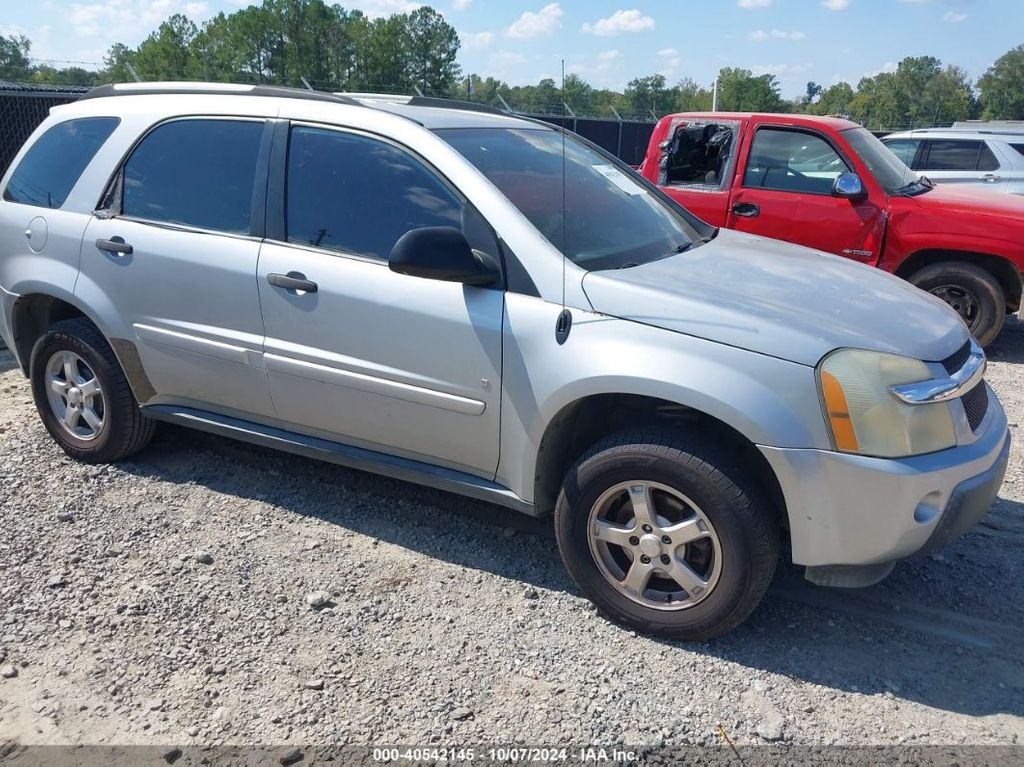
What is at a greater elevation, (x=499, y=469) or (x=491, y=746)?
(x=499, y=469)

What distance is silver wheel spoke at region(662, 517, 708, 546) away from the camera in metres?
2.97

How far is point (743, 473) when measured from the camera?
114 inches

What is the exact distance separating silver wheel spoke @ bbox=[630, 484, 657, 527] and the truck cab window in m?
5.09

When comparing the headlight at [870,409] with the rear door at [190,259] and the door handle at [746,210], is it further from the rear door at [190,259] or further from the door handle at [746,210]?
the door handle at [746,210]

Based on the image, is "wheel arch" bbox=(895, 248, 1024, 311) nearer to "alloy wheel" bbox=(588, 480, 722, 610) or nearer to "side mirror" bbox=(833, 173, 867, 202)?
"side mirror" bbox=(833, 173, 867, 202)

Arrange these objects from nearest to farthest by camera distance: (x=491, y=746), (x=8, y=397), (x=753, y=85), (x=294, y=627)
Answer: (x=491, y=746)
(x=294, y=627)
(x=8, y=397)
(x=753, y=85)

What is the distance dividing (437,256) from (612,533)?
1.18 meters

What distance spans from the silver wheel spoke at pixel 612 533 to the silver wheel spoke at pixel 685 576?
0.18 meters

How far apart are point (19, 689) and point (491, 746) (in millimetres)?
1604

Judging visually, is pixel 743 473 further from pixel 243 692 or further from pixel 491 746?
pixel 243 692

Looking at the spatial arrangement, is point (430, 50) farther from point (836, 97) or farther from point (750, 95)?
point (836, 97)

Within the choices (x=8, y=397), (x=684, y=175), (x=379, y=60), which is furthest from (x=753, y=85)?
(x=8, y=397)

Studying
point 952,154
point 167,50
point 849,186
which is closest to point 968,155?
point 952,154

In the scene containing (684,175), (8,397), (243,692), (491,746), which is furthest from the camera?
(684,175)
